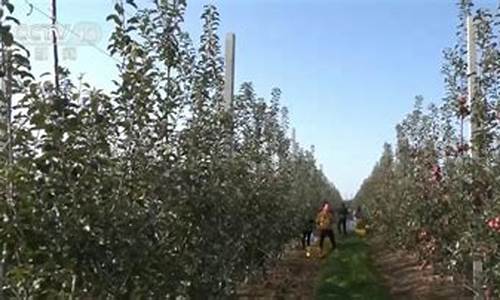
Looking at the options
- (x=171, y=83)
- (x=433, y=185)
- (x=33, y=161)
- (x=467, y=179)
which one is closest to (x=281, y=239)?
(x=433, y=185)

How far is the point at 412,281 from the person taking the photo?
1555 cm

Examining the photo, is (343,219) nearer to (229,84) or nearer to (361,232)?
(361,232)


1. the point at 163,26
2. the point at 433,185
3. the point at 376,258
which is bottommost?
the point at 376,258

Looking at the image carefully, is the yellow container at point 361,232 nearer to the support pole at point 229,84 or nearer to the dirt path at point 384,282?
the dirt path at point 384,282

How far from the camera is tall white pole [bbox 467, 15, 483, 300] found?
7.92 m

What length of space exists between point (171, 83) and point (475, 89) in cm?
325

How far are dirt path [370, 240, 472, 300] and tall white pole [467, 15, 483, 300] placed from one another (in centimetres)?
396

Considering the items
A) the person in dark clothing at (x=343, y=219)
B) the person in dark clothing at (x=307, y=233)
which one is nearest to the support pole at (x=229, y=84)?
the person in dark clothing at (x=307, y=233)

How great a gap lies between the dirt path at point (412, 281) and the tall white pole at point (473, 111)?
3.96 meters

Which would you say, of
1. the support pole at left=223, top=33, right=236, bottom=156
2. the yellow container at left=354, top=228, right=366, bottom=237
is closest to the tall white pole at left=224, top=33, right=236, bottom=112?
the support pole at left=223, top=33, right=236, bottom=156

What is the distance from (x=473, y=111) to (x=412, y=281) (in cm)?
804

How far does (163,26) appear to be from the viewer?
691 centimetres

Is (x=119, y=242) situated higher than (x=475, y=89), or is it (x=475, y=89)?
(x=475, y=89)

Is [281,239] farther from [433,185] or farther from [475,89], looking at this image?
[475,89]
